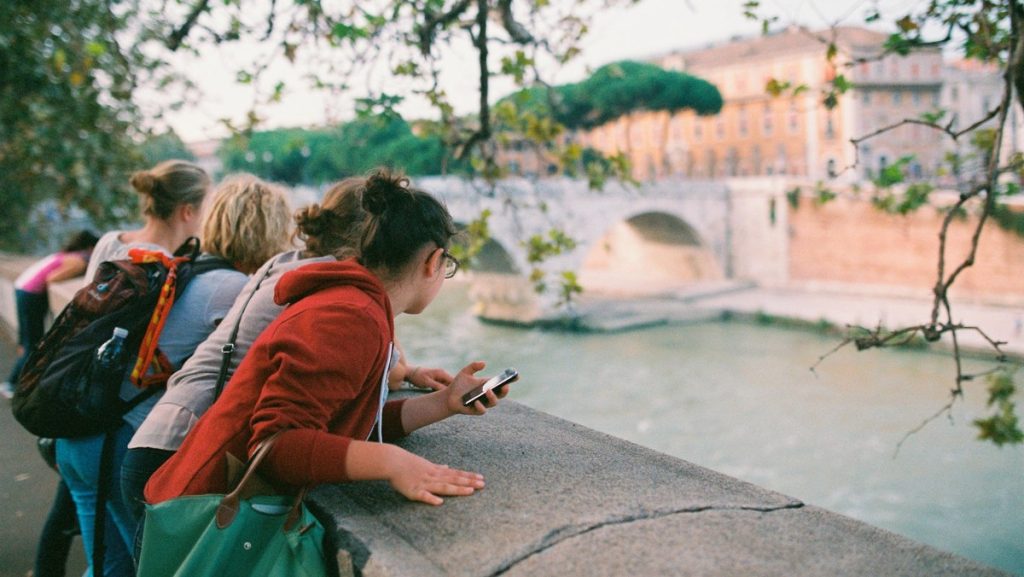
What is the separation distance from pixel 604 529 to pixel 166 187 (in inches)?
53.2

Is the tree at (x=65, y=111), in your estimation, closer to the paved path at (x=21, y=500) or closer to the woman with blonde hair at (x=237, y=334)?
the paved path at (x=21, y=500)

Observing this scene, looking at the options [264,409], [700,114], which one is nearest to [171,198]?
[264,409]

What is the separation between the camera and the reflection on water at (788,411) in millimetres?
9695

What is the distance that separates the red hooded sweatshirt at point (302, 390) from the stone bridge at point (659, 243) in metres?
16.8

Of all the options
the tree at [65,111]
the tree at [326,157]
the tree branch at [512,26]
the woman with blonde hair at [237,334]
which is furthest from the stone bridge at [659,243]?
the woman with blonde hair at [237,334]

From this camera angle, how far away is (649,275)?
26.3m

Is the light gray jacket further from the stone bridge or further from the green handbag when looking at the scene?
the stone bridge

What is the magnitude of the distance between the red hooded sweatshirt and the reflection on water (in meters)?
7.00

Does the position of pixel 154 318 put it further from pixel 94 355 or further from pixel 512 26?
pixel 512 26

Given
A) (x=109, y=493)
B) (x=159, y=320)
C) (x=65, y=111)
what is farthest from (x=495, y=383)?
(x=65, y=111)

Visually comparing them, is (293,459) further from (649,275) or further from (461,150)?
(649,275)

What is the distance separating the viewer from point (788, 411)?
1289cm

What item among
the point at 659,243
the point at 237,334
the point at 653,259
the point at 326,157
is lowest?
the point at 653,259

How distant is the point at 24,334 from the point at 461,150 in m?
1.80
